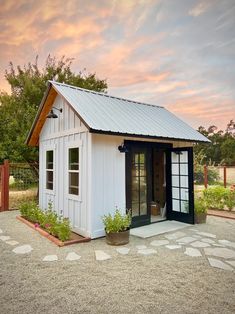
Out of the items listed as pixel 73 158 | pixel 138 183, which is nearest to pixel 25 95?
pixel 73 158

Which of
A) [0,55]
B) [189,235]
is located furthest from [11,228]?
[0,55]

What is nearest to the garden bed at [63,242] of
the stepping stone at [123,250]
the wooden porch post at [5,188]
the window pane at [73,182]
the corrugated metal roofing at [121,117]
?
the stepping stone at [123,250]

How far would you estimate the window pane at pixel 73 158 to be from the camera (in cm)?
689

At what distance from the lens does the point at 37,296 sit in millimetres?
3439

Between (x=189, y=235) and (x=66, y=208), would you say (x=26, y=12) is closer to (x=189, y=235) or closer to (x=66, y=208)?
(x=66, y=208)

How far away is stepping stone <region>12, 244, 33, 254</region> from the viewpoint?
5.26 metres

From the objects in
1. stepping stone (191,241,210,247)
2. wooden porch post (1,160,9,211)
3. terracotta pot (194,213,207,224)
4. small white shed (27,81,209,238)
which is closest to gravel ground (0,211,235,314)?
stepping stone (191,241,210,247)

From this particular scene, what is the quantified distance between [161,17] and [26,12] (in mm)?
4627

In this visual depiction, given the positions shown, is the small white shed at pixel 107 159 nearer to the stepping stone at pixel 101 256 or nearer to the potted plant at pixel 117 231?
→ the potted plant at pixel 117 231

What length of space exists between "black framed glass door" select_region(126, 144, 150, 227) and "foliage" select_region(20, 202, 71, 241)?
6.22 feet

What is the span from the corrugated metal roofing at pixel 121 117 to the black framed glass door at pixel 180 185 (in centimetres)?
65

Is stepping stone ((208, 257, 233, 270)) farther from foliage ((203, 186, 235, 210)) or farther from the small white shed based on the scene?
foliage ((203, 186, 235, 210))

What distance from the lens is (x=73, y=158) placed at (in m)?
7.06

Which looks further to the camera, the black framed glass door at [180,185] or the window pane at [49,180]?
the window pane at [49,180]
